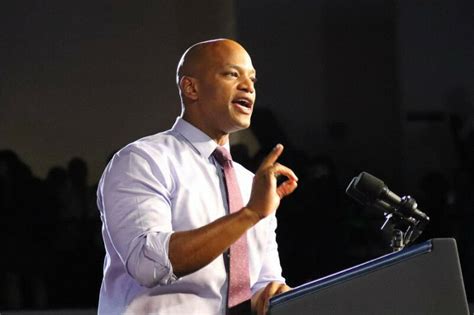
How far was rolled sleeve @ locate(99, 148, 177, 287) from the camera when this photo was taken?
2037mm

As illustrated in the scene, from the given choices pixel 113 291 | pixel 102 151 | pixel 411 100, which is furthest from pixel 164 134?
pixel 411 100

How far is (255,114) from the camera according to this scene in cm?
370

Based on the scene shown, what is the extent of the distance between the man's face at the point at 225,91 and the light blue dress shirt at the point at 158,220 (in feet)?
0.20

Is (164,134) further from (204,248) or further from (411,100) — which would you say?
(411,100)

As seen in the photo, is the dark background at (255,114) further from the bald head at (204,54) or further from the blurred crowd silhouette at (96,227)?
the bald head at (204,54)

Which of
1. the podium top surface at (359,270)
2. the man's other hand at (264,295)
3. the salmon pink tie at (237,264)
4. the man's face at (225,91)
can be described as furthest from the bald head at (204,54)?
the podium top surface at (359,270)

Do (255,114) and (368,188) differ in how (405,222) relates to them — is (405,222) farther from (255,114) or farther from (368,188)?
(255,114)

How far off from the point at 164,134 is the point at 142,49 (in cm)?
140

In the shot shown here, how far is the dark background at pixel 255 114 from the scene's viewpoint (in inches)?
144

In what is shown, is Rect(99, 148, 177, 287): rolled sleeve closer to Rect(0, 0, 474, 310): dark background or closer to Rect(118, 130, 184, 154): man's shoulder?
Rect(118, 130, 184, 154): man's shoulder

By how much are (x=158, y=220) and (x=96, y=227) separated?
1.60 m

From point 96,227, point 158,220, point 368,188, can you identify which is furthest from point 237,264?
point 96,227

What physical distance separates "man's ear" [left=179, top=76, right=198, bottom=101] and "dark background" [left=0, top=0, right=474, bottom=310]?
4.21 ft

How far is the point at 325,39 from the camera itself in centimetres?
371
